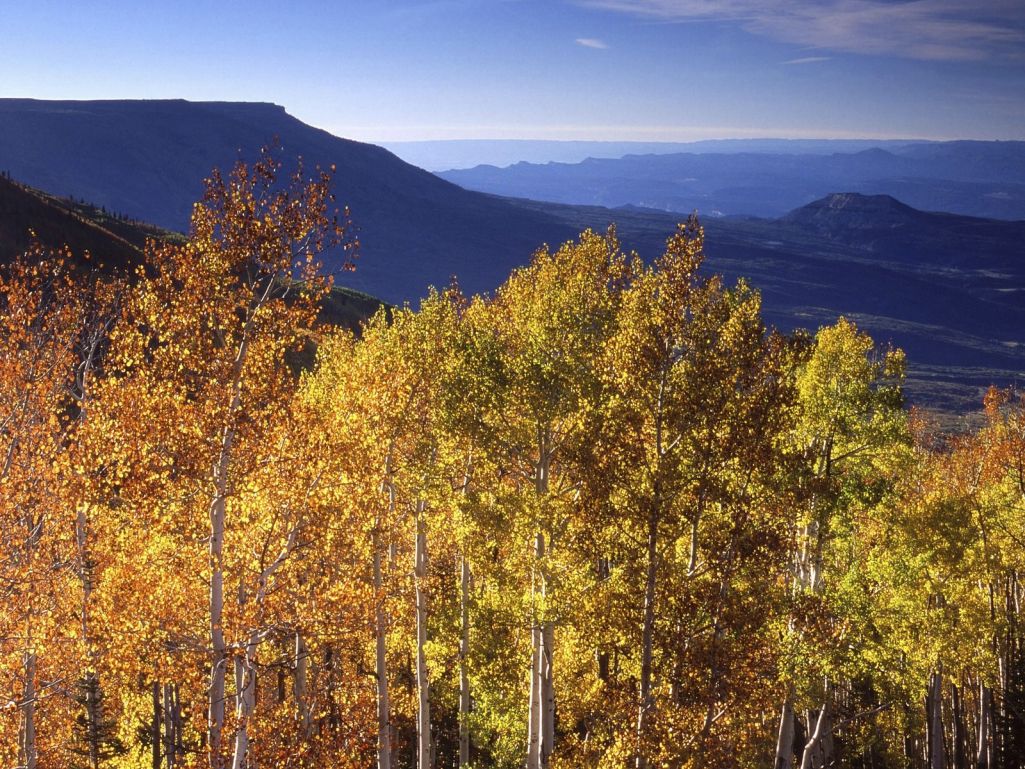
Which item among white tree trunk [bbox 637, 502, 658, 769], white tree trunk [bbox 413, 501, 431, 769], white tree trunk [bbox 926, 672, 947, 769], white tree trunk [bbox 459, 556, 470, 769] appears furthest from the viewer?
white tree trunk [bbox 926, 672, 947, 769]

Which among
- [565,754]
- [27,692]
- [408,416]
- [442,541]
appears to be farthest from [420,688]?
[442,541]

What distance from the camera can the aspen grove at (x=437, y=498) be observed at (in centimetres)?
1347

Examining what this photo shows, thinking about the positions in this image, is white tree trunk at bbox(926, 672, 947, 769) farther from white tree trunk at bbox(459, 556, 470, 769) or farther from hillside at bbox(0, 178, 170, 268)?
hillside at bbox(0, 178, 170, 268)

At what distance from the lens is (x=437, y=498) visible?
19984 mm

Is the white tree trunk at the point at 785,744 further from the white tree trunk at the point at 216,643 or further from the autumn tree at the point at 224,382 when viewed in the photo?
the white tree trunk at the point at 216,643

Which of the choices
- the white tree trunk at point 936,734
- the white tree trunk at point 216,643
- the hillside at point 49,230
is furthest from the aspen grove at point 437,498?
the hillside at point 49,230

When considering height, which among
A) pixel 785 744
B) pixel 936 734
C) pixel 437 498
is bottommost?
pixel 936 734

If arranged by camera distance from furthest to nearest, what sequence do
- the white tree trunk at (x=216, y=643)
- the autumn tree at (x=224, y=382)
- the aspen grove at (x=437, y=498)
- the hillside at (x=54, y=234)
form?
the hillside at (x=54, y=234)
the aspen grove at (x=437, y=498)
the autumn tree at (x=224, y=382)
the white tree trunk at (x=216, y=643)

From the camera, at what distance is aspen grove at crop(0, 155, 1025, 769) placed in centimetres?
1347

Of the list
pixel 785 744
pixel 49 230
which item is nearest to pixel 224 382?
pixel 785 744

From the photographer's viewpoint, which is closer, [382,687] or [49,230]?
[382,687]

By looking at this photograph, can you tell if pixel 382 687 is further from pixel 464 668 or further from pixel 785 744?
pixel 785 744

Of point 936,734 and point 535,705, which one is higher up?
point 535,705

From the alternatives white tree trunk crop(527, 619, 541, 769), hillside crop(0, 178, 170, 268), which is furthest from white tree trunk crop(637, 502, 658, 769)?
hillside crop(0, 178, 170, 268)
